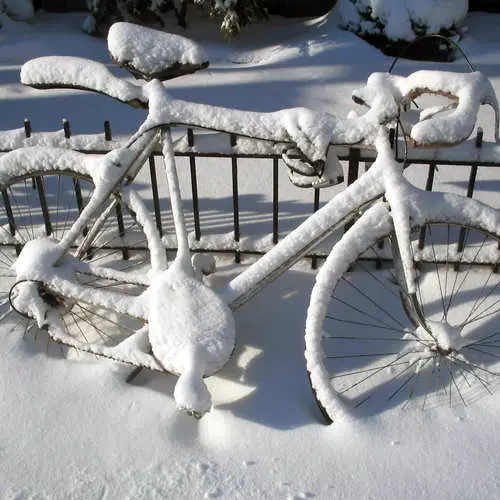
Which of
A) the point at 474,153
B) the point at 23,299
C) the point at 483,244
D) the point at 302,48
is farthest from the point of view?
the point at 302,48

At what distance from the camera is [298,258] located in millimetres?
3113

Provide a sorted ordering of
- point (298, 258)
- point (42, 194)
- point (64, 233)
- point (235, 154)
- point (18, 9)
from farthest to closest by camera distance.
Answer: point (18, 9)
point (64, 233)
point (42, 194)
point (235, 154)
point (298, 258)

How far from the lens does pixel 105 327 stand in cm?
374

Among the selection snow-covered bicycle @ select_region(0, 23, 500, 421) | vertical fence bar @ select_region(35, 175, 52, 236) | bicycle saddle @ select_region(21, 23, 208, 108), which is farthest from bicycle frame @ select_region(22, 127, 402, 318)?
vertical fence bar @ select_region(35, 175, 52, 236)

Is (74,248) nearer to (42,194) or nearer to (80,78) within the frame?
(42,194)

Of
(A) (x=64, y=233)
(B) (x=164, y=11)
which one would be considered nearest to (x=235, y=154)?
(A) (x=64, y=233)

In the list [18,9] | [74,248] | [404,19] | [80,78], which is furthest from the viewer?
[18,9]

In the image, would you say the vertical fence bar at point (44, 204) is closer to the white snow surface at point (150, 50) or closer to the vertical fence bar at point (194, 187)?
the vertical fence bar at point (194, 187)

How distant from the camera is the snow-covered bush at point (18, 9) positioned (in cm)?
807

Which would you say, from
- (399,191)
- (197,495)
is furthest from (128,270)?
(399,191)

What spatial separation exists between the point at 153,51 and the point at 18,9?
5726 mm

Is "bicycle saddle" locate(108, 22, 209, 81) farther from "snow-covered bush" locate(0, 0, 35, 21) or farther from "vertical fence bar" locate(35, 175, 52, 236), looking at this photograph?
"snow-covered bush" locate(0, 0, 35, 21)

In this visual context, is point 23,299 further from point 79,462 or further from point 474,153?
point 474,153

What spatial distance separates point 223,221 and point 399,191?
6.21ft
